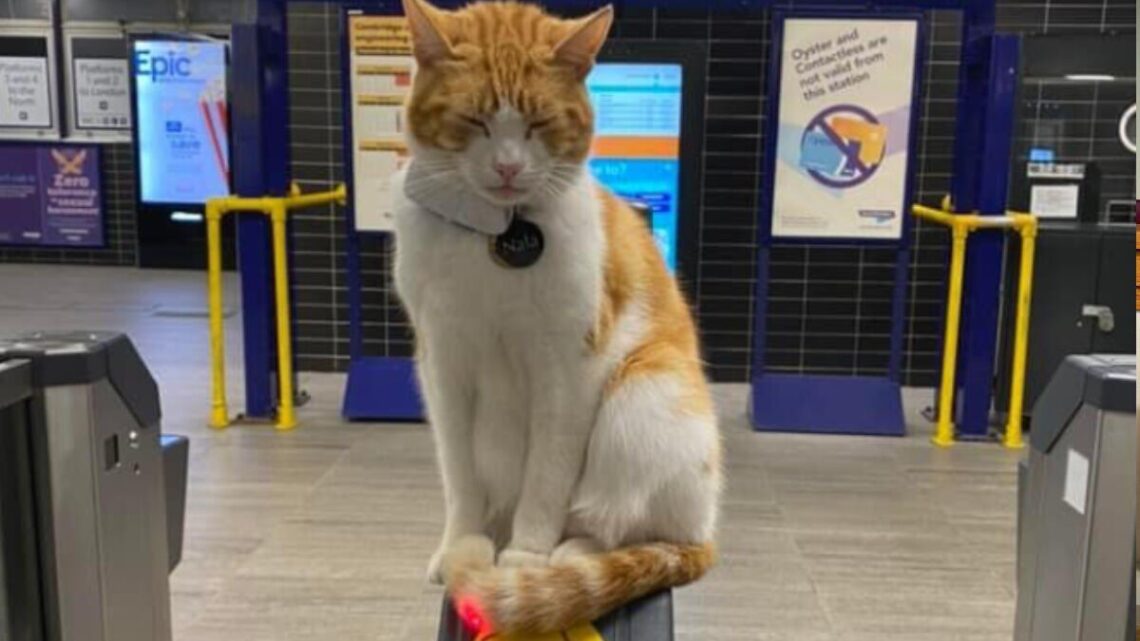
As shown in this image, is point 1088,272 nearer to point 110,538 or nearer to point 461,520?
point 461,520

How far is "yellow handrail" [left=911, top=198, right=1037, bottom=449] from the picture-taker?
4.37 m

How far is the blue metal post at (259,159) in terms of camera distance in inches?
173

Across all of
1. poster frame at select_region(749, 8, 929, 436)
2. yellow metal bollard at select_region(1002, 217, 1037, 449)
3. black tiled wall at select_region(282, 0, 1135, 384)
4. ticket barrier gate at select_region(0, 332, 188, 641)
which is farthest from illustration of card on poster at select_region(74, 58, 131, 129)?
ticket barrier gate at select_region(0, 332, 188, 641)

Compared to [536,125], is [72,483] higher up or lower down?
lower down

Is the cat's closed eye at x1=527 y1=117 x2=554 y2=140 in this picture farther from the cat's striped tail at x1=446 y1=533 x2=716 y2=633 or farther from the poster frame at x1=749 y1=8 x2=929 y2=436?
the poster frame at x1=749 y1=8 x2=929 y2=436

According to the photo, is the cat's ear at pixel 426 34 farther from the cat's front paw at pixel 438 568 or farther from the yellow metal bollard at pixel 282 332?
the yellow metal bollard at pixel 282 332

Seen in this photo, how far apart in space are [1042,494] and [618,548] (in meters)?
0.67

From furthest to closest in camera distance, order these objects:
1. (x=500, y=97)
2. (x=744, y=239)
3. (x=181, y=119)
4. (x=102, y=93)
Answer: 1. (x=102, y=93)
2. (x=181, y=119)
3. (x=744, y=239)
4. (x=500, y=97)

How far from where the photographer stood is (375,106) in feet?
15.0

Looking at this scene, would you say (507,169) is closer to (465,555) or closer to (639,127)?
(465,555)

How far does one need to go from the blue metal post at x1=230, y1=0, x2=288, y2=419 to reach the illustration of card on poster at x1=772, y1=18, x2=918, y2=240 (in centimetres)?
225

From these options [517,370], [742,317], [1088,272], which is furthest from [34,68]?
[517,370]

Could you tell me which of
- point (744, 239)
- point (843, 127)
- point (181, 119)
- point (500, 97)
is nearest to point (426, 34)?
point (500, 97)

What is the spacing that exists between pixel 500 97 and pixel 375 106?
3.45 metres
